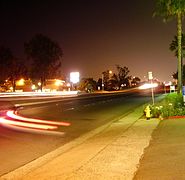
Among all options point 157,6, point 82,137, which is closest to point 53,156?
point 82,137

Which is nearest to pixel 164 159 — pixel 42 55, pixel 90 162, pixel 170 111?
pixel 90 162

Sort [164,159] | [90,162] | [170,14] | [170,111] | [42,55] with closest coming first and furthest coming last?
[164,159] < [90,162] < [170,111] < [170,14] < [42,55]

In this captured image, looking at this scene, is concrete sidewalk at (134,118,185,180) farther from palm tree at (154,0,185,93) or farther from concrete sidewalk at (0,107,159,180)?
palm tree at (154,0,185,93)

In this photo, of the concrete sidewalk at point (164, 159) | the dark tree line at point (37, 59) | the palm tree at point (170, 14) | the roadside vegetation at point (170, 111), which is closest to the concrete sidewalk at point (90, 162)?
the concrete sidewalk at point (164, 159)

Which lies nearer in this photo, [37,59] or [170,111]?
[170,111]

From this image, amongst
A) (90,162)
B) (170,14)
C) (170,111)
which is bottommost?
(90,162)

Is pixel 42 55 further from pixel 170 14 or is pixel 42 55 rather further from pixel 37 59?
pixel 170 14

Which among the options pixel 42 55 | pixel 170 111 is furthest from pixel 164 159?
pixel 42 55

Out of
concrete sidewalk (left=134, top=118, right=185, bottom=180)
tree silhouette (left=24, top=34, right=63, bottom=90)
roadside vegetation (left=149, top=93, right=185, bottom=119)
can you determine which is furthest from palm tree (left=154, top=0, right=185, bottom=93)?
tree silhouette (left=24, top=34, right=63, bottom=90)

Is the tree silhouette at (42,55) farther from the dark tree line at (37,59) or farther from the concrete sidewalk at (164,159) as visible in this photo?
the concrete sidewalk at (164,159)

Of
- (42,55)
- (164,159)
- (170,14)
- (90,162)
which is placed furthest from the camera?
(42,55)

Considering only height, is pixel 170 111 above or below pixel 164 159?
above

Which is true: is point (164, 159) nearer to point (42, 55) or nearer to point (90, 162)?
point (90, 162)

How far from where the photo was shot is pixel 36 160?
38.3 ft
